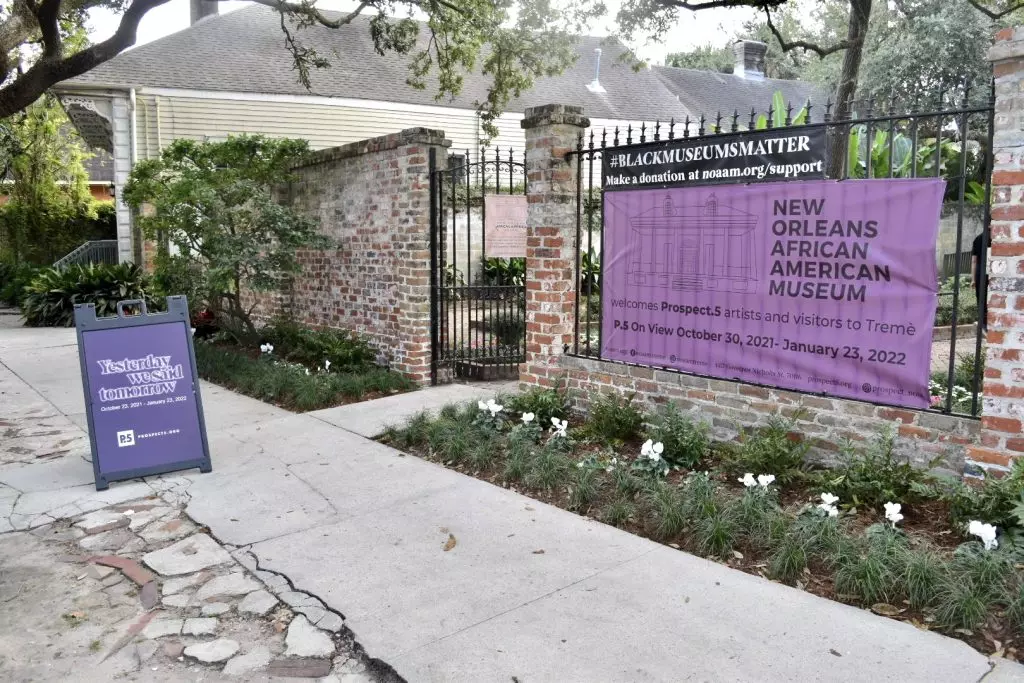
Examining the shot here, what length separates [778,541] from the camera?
397 cm

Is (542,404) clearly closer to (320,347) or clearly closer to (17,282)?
(320,347)

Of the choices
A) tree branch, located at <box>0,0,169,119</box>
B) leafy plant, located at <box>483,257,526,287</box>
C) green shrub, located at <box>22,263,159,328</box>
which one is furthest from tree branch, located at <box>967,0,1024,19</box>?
green shrub, located at <box>22,263,159,328</box>

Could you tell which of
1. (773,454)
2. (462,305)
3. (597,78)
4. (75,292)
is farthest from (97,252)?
(773,454)

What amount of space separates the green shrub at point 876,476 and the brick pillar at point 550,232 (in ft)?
8.49

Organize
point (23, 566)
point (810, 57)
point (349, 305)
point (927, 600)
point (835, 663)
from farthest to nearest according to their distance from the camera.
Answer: point (810, 57), point (349, 305), point (23, 566), point (927, 600), point (835, 663)

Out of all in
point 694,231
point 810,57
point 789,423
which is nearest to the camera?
point 789,423

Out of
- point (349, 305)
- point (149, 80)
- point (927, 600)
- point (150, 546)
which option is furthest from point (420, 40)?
point (927, 600)

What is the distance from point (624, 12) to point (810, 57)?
25.6m

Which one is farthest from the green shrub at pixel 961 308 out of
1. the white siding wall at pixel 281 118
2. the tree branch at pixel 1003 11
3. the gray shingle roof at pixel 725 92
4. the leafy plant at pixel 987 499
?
the gray shingle roof at pixel 725 92

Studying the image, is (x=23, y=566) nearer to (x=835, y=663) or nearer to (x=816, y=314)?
(x=835, y=663)

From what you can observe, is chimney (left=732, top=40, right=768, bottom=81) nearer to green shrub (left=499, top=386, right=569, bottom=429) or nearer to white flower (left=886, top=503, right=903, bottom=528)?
green shrub (left=499, top=386, right=569, bottom=429)

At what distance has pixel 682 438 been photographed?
5191 millimetres

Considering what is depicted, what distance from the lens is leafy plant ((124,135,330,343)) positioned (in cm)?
911

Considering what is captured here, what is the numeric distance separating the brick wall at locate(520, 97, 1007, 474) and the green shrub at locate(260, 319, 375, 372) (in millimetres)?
2706
